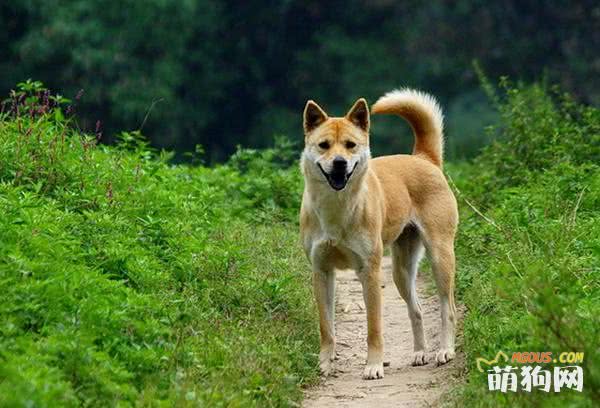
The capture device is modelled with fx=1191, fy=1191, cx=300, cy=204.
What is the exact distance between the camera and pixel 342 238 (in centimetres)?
770

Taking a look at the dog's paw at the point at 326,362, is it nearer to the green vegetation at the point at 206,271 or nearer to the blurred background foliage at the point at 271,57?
the green vegetation at the point at 206,271

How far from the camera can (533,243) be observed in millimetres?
8820

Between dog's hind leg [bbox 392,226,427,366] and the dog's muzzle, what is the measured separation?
997 millimetres

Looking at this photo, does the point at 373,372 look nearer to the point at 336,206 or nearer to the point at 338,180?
the point at 336,206

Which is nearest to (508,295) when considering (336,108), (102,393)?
(102,393)

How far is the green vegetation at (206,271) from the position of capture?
5922mm

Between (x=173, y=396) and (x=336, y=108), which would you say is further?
(x=336, y=108)

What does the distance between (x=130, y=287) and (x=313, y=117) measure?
67.8 inches

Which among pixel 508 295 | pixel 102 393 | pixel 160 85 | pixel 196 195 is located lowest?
pixel 102 393

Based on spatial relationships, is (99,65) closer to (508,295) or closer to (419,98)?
(419,98)

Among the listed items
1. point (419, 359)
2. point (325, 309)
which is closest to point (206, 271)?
point (325, 309)

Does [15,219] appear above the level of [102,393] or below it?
above

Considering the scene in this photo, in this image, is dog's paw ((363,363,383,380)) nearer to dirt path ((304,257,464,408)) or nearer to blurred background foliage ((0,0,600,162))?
dirt path ((304,257,464,408))

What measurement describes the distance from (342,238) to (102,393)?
241 cm
